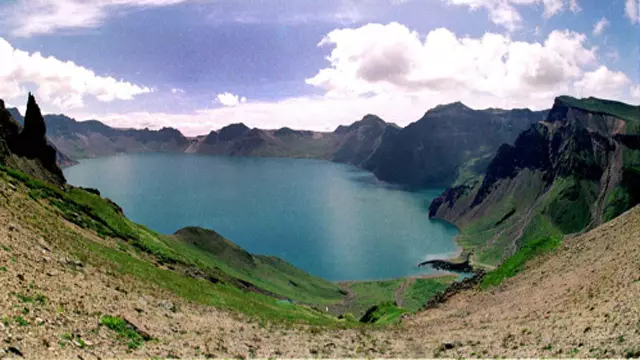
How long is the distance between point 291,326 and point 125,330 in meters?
15.0

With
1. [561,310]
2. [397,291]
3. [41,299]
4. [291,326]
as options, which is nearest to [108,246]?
[291,326]

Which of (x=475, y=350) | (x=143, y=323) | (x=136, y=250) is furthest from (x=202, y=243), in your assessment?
(x=475, y=350)

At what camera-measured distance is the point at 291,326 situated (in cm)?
3303

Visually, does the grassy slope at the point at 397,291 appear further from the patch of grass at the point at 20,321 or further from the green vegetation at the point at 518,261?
the patch of grass at the point at 20,321

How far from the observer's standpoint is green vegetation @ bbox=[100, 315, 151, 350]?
20125 mm

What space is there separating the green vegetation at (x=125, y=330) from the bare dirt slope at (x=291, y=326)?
0.39m

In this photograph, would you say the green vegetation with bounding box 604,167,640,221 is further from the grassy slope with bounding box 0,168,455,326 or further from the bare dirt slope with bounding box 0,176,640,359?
the bare dirt slope with bounding box 0,176,640,359

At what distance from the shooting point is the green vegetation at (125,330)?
66.0 feet

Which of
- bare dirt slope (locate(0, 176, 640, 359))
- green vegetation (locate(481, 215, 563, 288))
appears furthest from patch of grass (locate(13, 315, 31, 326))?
green vegetation (locate(481, 215, 563, 288))

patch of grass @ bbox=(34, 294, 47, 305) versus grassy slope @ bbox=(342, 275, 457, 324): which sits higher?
patch of grass @ bbox=(34, 294, 47, 305)

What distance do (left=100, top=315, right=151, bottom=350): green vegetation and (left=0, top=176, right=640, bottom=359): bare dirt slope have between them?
387 millimetres

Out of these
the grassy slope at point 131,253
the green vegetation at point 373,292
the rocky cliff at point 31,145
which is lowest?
the green vegetation at point 373,292

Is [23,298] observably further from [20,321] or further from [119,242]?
[119,242]

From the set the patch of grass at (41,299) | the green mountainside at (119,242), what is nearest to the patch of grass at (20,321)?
the patch of grass at (41,299)
